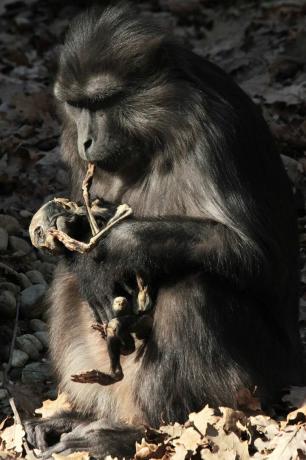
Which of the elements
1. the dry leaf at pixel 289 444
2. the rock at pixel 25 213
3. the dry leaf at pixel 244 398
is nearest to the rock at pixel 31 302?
the rock at pixel 25 213

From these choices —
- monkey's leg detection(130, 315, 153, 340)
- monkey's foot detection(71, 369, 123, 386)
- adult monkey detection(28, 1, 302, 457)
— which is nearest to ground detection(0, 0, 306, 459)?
adult monkey detection(28, 1, 302, 457)

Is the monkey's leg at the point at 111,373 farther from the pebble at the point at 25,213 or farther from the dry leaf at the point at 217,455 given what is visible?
the pebble at the point at 25,213

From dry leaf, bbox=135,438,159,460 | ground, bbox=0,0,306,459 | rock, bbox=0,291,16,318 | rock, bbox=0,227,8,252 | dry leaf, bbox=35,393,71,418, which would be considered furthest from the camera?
rock, bbox=0,227,8,252

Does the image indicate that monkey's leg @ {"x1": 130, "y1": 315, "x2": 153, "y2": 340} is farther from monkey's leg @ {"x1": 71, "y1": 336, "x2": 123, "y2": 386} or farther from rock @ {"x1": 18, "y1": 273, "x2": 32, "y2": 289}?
rock @ {"x1": 18, "y1": 273, "x2": 32, "y2": 289}

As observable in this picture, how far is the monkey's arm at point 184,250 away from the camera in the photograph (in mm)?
5148

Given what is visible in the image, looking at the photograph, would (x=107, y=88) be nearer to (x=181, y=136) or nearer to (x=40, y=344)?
(x=181, y=136)

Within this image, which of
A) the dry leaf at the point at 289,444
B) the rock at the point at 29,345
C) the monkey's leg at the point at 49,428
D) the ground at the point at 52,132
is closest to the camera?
the dry leaf at the point at 289,444

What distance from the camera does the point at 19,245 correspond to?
744 centimetres

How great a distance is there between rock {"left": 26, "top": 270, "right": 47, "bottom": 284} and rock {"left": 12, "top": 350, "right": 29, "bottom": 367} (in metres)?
0.80

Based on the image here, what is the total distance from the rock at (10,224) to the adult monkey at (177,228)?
2.00 metres

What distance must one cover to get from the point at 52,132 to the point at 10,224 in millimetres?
1723

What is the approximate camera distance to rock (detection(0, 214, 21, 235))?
7.60 meters

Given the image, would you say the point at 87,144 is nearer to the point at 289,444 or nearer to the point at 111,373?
the point at 111,373

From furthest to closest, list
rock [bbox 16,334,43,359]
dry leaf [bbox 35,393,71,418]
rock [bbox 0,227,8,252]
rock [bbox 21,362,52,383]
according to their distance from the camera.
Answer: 1. rock [bbox 0,227,8,252]
2. rock [bbox 16,334,43,359]
3. rock [bbox 21,362,52,383]
4. dry leaf [bbox 35,393,71,418]
